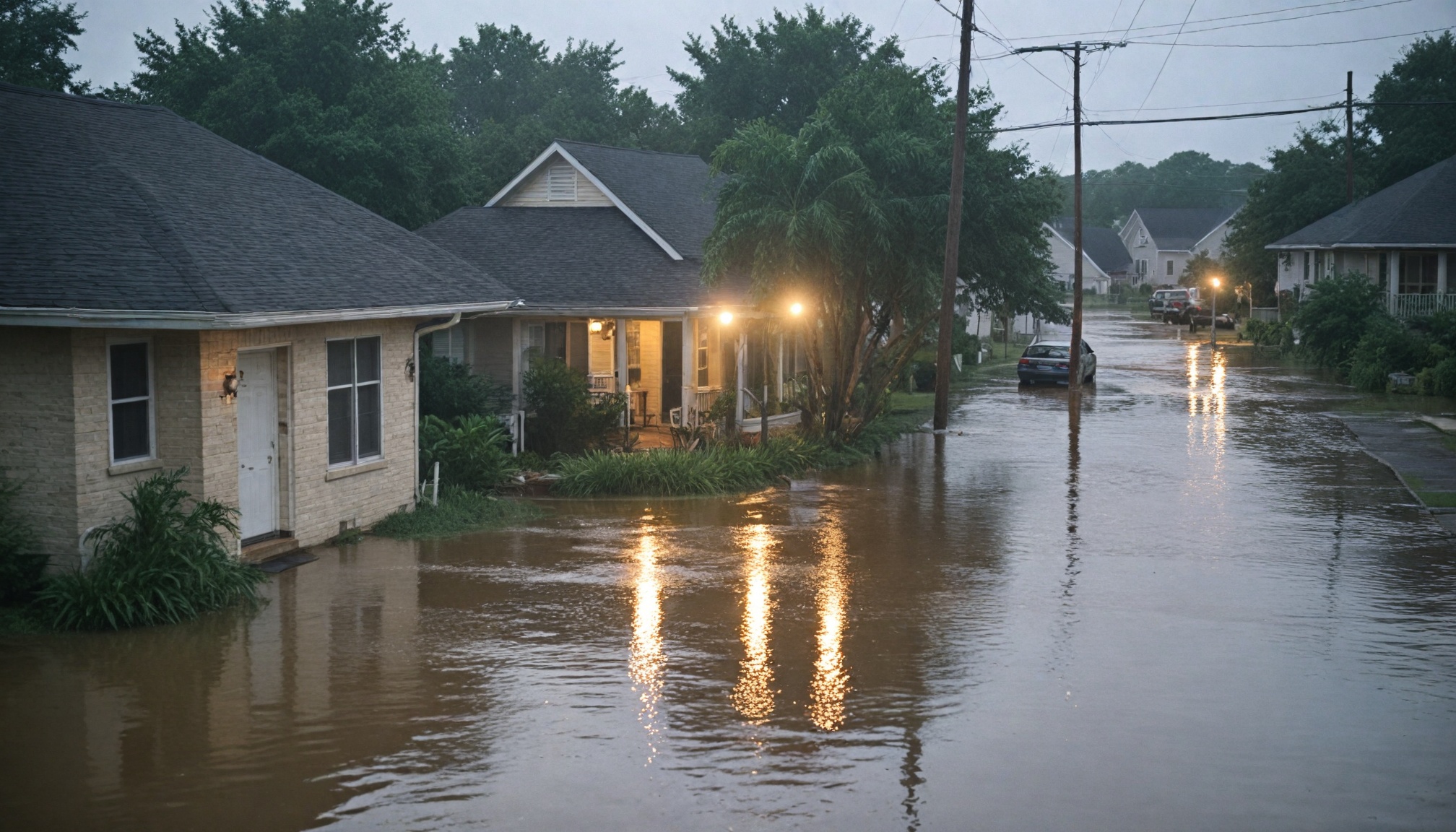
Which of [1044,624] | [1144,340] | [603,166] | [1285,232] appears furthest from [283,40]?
[1285,232]

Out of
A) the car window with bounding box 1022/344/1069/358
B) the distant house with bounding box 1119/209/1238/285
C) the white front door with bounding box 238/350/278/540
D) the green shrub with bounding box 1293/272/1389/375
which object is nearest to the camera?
the white front door with bounding box 238/350/278/540

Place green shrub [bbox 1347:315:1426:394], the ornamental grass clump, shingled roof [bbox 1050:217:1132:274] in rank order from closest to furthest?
the ornamental grass clump → green shrub [bbox 1347:315:1426:394] → shingled roof [bbox 1050:217:1132:274]

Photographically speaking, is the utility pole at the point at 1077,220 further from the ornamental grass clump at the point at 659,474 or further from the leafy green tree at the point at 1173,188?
the leafy green tree at the point at 1173,188

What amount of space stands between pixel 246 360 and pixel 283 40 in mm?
20522

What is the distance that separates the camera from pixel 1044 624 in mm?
12859

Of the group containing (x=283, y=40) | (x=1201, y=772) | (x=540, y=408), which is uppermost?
(x=283, y=40)

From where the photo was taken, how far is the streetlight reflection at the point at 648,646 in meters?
10.0

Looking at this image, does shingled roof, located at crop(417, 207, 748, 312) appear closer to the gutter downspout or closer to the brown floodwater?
the gutter downspout

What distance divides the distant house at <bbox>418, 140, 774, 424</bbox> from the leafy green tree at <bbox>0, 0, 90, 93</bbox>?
9.89 m

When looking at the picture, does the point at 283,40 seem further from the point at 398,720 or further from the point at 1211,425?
the point at 398,720

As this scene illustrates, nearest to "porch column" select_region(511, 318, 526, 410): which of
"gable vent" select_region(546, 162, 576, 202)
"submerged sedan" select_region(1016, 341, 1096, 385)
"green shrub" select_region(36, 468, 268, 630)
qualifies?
"gable vent" select_region(546, 162, 576, 202)

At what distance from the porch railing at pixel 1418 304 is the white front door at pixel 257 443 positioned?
38.4 m

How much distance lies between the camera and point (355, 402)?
16.6 m

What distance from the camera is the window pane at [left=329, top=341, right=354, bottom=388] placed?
53.5 feet
